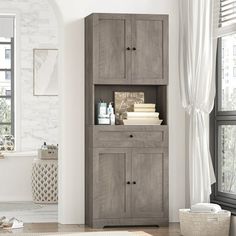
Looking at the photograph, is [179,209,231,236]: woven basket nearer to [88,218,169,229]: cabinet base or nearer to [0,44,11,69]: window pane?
[88,218,169,229]: cabinet base

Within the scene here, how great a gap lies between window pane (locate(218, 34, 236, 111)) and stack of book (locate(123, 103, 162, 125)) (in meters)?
0.67

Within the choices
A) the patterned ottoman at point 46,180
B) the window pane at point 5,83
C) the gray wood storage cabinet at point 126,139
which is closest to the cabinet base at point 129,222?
the gray wood storage cabinet at point 126,139

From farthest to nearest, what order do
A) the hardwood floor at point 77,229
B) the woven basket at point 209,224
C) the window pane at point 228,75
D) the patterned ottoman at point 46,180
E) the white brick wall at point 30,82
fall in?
1. the white brick wall at point 30,82
2. the patterned ottoman at point 46,180
3. the window pane at point 228,75
4. the hardwood floor at point 77,229
5. the woven basket at point 209,224

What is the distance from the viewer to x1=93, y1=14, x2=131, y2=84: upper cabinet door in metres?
7.87

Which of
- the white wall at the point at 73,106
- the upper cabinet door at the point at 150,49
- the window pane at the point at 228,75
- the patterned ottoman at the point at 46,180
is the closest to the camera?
the window pane at the point at 228,75

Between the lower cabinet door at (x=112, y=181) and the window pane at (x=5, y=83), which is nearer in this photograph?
the lower cabinet door at (x=112, y=181)

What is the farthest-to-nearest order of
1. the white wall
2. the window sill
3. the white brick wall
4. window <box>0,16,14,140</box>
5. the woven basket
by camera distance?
window <box>0,16,14,140</box>, the white brick wall, the white wall, the window sill, the woven basket

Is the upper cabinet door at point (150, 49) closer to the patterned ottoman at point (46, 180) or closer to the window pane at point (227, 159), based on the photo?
the window pane at point (227, 159)

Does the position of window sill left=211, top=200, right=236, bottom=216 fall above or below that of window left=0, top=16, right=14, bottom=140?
below

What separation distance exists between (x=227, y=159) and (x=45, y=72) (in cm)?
412

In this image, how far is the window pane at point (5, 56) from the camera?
36.9 feet

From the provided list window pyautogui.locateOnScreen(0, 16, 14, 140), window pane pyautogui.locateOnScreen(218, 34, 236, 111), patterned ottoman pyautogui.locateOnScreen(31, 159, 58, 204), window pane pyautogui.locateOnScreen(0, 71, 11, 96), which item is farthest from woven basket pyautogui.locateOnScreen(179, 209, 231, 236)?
window pane pyautogui.locateOnScreen(0, 71, 11, 96)

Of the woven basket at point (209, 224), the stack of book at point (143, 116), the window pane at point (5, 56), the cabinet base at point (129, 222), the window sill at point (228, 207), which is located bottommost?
the cabinet base at point (129, 222)

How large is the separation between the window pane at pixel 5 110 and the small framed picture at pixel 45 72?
448 millimetres
